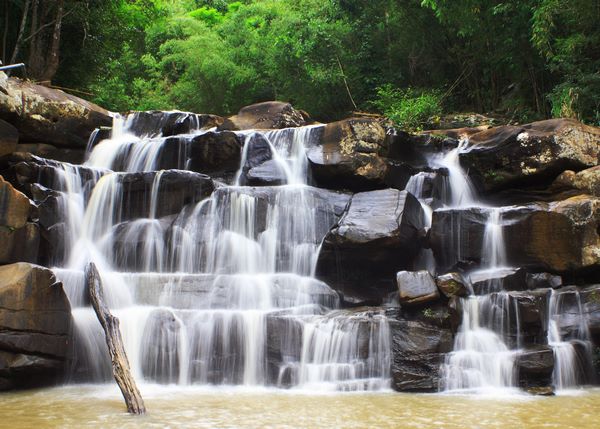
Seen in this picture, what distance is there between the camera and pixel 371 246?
11.8 meters

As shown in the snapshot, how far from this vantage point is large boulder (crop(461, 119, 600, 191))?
508 inches


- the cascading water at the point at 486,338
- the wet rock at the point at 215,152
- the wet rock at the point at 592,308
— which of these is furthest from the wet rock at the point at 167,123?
the wet rock at the point at 592,308

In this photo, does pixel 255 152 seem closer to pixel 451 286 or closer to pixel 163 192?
pixel 163 192

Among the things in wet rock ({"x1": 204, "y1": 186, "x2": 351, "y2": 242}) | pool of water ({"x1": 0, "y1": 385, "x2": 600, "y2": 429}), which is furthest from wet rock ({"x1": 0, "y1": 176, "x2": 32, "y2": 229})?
wet rock ({"x1": 204, "y1": 186, "x2": 351, "y2": 242})

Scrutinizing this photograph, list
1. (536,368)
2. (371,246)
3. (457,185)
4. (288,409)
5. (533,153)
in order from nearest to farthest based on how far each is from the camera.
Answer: (288,409)
(536,368)
(371,246)
(533,153)
(457,185)

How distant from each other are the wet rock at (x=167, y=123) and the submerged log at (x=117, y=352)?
9.31 metres

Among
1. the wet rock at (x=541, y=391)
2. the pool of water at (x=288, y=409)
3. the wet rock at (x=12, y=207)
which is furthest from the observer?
the wet rock at (x=12, y=207)

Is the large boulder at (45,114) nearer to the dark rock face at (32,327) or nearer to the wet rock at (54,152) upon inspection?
the wet rock at (54,152)

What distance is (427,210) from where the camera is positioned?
13.6 m

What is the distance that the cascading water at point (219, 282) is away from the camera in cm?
962

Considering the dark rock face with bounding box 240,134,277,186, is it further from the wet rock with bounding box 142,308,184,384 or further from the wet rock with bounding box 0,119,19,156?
the wet rock with bounding box 142,308,184,384

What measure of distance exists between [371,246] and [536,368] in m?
3.91

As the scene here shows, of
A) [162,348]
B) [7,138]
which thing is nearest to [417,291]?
[162,348]

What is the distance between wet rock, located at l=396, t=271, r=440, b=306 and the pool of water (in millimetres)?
1685
